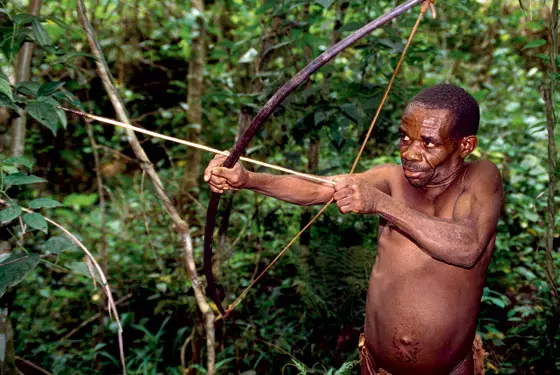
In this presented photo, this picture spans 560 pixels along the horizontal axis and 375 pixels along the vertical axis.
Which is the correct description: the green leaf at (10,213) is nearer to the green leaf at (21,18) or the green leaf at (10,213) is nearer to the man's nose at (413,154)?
the green leaf at (21,18)

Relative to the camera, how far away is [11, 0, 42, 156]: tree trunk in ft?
8.77

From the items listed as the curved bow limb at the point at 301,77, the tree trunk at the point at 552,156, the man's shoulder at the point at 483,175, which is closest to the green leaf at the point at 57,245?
the curved bow limb at the point at 301,77

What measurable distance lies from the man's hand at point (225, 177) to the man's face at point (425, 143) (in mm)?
639

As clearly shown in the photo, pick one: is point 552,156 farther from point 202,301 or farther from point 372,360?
point 202,301

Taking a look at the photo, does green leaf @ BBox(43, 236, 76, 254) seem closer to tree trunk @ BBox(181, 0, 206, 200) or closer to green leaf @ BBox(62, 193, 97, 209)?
tree trunk @ BBox(181, 0, 206, 200)

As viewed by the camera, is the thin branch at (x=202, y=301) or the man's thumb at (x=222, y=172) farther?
the thin branch at (x=202, y=301)

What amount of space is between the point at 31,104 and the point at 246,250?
10.1 feet

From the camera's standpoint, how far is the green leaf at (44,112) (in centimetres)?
201

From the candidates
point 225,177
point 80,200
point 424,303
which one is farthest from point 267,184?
point 80,200

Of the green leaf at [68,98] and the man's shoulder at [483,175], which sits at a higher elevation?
the green leaf at [68,98]

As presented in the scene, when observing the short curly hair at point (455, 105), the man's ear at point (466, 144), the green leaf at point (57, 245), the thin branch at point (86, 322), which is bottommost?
the thin branch at point (86, 322)

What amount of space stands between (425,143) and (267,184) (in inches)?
26.0

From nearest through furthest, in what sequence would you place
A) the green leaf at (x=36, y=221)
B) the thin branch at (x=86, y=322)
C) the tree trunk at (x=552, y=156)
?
the green leaf at (x=36, y=221)
the tree trunk at (x=552, y=156)
the thin branch at (x=86, y=322)

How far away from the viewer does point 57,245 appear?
2.19 metres
